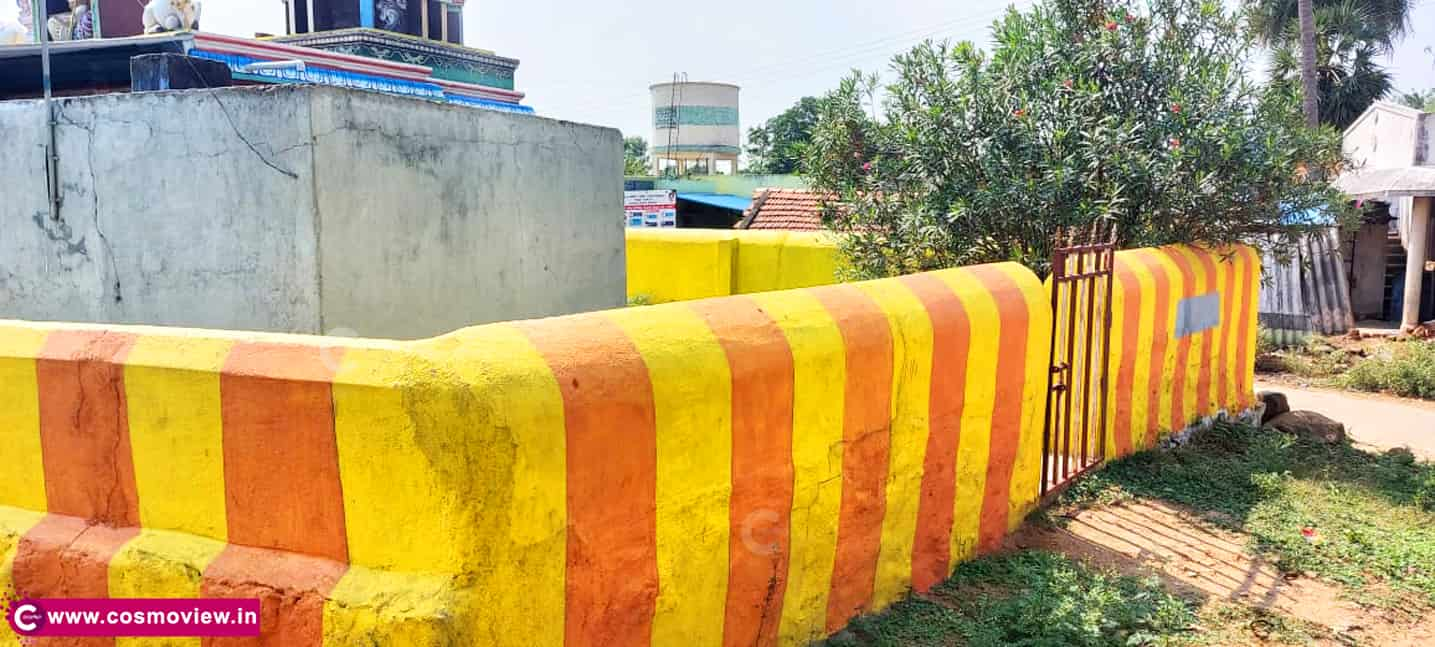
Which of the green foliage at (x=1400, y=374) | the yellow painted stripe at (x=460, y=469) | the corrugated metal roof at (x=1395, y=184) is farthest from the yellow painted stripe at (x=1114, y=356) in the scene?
the corrugated metal roof at (x=1395, y=184)

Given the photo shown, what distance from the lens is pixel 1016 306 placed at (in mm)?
5496

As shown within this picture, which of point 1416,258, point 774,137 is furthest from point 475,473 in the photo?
point 774,137

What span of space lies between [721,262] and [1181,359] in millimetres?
5476

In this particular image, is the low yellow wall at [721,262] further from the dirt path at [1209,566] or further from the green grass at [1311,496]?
the dirt path at [1209,566]

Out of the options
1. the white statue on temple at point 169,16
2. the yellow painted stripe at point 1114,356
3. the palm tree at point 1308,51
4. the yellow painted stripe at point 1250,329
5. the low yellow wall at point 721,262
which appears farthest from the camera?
the palm tree at point 1308,51

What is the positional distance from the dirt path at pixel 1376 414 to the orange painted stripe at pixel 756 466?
23.5 feet

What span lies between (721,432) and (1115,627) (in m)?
2.11

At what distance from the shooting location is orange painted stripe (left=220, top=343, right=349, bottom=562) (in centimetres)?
297

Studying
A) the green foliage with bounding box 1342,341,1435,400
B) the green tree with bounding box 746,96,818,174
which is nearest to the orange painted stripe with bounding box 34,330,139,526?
the green foliage with bounding box 1342,341,1435,400

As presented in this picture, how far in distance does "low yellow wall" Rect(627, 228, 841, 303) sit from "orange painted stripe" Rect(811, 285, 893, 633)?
21.0 feet

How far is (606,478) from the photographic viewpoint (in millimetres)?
3201

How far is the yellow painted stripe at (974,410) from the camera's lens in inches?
201

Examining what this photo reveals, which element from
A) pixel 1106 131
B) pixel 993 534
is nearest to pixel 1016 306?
pixel 993 534

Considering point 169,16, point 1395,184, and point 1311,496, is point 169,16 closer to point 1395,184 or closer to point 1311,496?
point 1311,496
